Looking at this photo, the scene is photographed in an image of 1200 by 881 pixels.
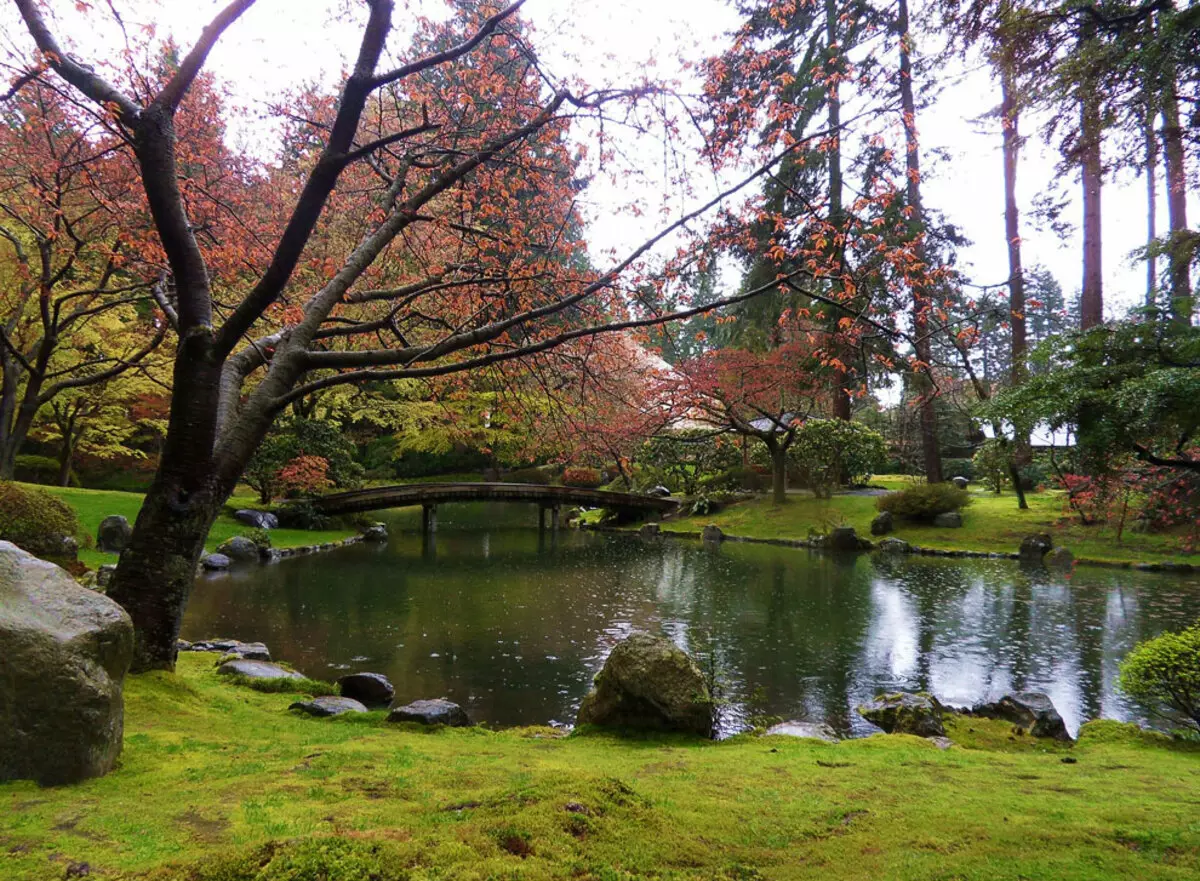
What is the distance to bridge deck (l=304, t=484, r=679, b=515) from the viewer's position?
19922 millimetres

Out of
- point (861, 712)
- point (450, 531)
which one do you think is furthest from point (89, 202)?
point (450, 531)

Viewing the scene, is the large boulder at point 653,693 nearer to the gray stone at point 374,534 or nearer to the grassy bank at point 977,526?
the grassy bank at point 977,526

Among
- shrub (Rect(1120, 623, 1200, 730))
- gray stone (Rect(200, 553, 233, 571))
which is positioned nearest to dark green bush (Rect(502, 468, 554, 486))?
gray stone (Rect(200, 553, 233, 571))

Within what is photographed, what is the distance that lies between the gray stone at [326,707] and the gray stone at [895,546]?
15.3m

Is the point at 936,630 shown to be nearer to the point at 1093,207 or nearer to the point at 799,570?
the point at 799,570

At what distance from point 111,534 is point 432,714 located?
36.6 feet

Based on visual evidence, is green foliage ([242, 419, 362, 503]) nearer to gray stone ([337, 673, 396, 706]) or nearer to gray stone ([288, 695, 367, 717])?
gray stone ([337, 673, 396, 706])

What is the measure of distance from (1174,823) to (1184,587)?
41.2 feet

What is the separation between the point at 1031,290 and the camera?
4297 centimetres

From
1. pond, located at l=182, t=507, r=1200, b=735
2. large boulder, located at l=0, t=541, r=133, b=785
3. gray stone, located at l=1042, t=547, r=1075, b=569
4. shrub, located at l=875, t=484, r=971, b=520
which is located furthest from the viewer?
shrub, located at l=875, t=484, r=971, b=520

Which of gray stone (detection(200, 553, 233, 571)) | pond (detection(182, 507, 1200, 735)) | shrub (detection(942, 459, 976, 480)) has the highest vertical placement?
shrub (detection(942, 459, 976, 480))

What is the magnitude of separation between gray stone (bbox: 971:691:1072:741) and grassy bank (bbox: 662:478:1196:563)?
1093 centimetres

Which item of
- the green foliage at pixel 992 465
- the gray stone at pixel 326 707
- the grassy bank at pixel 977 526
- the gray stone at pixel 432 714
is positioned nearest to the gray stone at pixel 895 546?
the grassy bank at pixel 977 526

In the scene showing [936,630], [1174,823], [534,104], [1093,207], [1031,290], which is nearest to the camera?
[1174,823]
